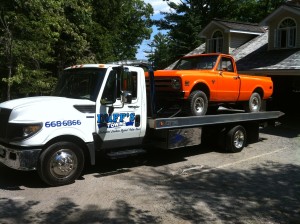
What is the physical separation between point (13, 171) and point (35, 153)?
5.42 feet

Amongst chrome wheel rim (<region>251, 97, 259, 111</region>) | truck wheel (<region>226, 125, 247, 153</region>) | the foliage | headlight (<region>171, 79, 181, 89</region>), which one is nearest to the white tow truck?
headlight (<region>171, 79, 181, 89</region>)

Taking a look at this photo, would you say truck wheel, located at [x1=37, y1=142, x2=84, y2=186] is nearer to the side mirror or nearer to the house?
the side mirror

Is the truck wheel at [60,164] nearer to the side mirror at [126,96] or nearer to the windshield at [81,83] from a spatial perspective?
the windshield at [81,83]

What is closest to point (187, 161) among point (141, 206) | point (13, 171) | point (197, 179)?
point (197, 179)

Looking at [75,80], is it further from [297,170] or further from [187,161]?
[297,170]

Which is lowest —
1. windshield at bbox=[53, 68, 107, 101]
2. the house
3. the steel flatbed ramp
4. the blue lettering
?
the steel flatbed ramp

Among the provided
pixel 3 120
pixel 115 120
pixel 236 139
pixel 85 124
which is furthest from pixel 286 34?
pixel 3 120

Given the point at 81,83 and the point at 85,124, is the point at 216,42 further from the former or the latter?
the point at 85,124

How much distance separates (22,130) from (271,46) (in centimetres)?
1617

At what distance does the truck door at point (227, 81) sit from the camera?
9.66 metres

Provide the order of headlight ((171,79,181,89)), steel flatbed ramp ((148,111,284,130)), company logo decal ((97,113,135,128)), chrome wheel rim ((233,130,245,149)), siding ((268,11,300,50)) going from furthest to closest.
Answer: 1. siding ((268,11,300,50))
2. chrome wheel rim ((233,130,245,149))
3. headlight ((171,79,181,89))
4. steel flatbed ramp ((148,111,284,130))
5. company logo decal ((97,113,135,128))

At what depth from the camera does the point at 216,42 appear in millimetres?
23922

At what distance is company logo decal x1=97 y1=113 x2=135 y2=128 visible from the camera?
726 centimetres

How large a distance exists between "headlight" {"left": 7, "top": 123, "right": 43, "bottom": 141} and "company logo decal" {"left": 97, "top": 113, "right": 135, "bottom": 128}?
126cm
